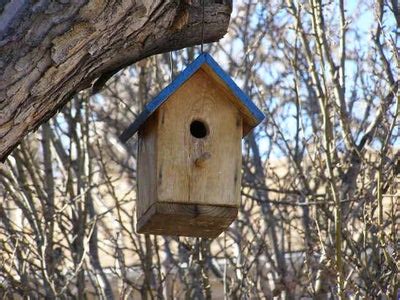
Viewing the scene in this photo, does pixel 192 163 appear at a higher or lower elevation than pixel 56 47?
lower

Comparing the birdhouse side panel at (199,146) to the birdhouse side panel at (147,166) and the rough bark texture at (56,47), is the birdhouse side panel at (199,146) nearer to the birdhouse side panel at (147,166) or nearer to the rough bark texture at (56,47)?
the birdhouse side panel at (147,166)

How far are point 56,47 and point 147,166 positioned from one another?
3.24 feet

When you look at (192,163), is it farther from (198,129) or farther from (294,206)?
(294,206)

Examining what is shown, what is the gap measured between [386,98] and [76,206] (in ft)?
7.60

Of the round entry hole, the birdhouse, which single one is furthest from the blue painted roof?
the round entry hole

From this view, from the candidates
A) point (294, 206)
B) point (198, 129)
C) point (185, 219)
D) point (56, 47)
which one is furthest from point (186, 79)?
point (294, 206)

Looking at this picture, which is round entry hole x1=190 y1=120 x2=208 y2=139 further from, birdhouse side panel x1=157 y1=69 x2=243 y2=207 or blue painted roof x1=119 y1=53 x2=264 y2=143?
blue painted roof x1=119 y1=53 x2=264 y2=143

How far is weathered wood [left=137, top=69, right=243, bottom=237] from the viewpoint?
3.45m

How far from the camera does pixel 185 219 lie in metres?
3.47

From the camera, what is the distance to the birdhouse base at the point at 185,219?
342 cm

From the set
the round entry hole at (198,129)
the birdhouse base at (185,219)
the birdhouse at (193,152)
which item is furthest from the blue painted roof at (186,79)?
the birdhouse base at (185,219)

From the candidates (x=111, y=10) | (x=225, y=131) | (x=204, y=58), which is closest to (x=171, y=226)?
(x=225, y=131)

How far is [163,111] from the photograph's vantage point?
3559 millimetres

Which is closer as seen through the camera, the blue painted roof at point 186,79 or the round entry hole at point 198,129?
the blue painted roof at point 186,79
